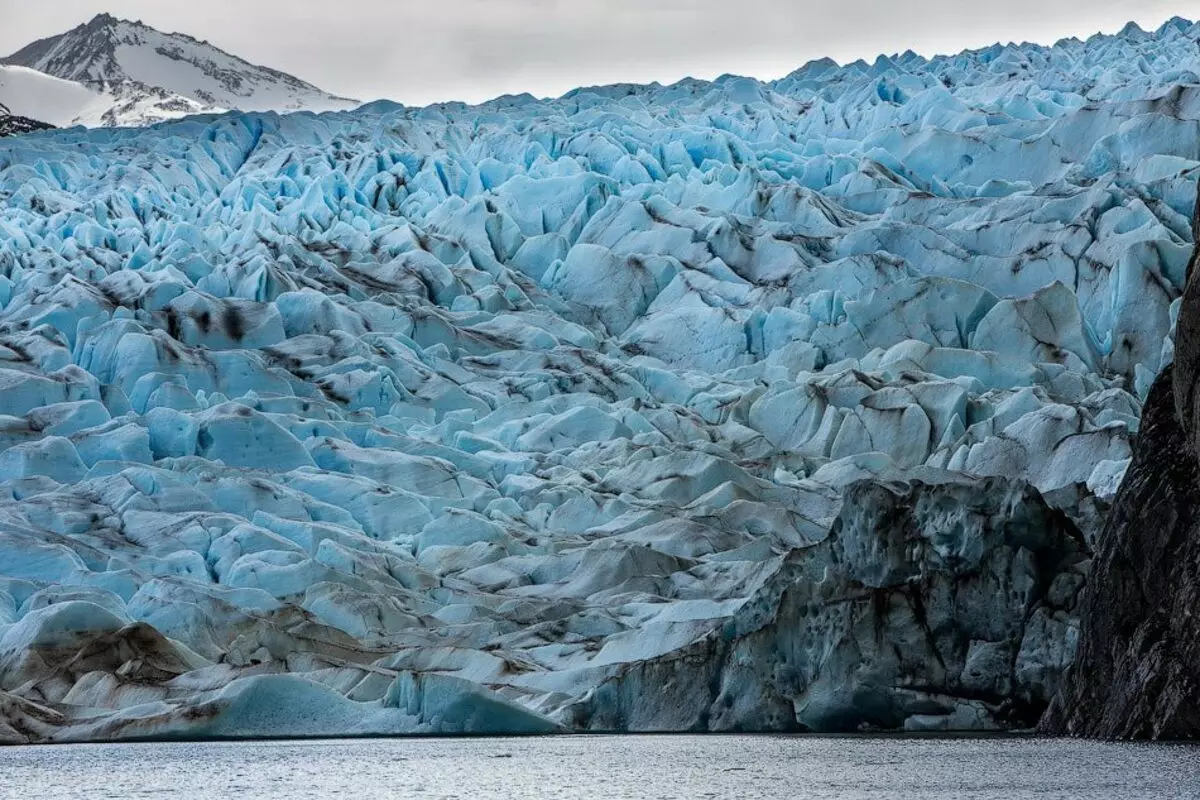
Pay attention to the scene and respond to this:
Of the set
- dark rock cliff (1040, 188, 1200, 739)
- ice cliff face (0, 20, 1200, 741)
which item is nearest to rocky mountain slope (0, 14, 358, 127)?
ice cliff face (0, 20, 1200, 741)

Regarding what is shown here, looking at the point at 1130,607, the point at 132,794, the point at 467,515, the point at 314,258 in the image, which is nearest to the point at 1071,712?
the point at 1130,607

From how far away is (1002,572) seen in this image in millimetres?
17828

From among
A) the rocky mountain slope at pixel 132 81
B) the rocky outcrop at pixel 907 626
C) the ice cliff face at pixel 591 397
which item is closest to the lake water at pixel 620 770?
the rocky outcrop at pixel 907 626

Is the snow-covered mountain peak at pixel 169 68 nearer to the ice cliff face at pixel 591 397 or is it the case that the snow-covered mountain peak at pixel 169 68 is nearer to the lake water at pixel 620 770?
the ice cliff face at pixel 591 397

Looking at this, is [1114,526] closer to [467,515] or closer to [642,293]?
[467,515]

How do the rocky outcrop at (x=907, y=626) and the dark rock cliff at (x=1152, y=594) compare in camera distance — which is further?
the rocky outcrop at (x=907, y=626)

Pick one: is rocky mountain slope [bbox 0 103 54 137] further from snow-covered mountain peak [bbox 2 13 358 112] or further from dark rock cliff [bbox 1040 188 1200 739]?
dark rock cliff [bbox 1040 188 1200 739]

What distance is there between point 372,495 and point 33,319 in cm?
1164

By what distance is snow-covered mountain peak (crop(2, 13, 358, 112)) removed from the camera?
107875 mm

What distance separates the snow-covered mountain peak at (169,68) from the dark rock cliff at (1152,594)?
90.5 m

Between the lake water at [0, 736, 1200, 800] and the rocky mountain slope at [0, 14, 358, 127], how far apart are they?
73.8 meters

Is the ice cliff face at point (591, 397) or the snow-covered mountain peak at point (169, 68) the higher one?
the snow-covered mountain peak at point (169, 68)

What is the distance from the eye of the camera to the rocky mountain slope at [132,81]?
94.1m

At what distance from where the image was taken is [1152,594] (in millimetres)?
15656
